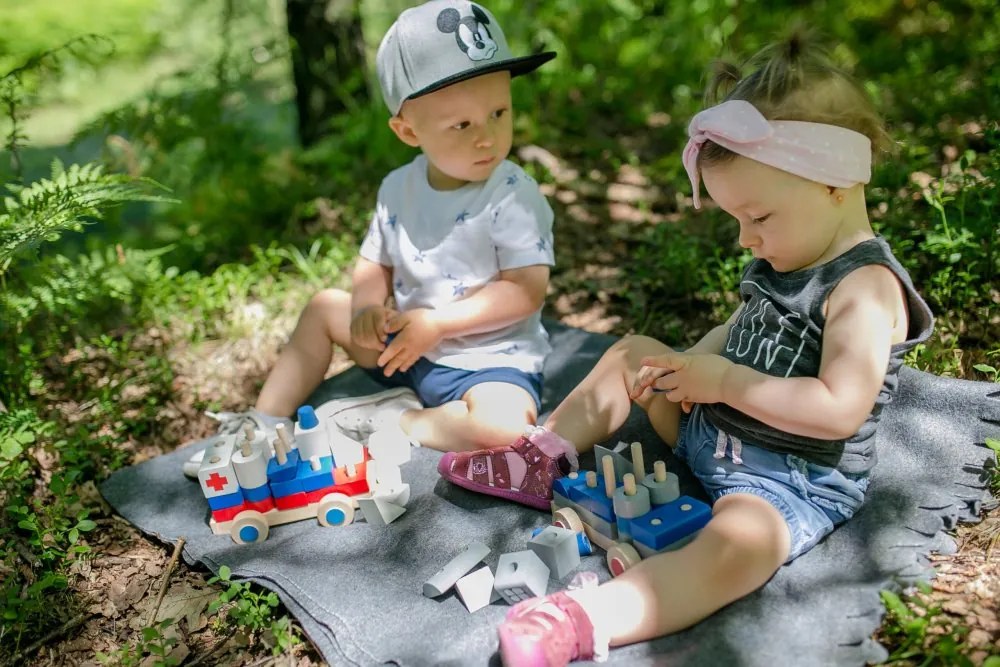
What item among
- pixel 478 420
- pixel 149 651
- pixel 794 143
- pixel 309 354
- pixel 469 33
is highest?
pixel 469 33

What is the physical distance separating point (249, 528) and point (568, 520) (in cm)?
102

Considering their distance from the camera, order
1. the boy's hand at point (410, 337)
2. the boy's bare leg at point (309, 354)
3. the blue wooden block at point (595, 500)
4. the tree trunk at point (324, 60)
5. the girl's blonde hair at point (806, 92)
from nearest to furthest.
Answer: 1. the girl's blonde hair at point (806, 92)
2. the blue wooden block at point (595, 500)
3. the boy's hand at point (410, 337)
4. the boy's bare leg at point (309, 354)
5. the tree trunk at point (324, 60)

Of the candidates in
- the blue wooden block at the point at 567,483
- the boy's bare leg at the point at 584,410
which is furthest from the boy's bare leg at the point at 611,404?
the blue wooden block at the point at 567,483

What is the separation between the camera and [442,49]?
2.84 metres

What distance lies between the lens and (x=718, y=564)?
83.8 inches

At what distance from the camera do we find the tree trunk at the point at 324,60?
18.0 ft

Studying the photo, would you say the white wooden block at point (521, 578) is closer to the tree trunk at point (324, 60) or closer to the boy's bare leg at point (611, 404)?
the boy's bare leg at point (611, 404)

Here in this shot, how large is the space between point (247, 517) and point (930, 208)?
294 centimetres

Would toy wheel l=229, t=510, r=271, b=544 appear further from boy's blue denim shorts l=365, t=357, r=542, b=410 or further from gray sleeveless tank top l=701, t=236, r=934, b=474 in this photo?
gray sleeveless tank top l=701, t=236, r=934, b=474

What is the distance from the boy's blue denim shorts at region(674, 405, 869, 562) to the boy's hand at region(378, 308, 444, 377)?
3.63 feet

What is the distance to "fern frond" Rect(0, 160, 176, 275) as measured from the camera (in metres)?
2.92

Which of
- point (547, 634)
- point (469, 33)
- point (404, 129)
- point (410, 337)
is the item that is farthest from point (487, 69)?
point (547, 634)

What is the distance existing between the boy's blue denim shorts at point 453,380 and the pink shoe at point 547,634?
1072 millimetres

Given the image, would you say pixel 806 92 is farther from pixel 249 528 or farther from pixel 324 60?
pixel 324 60
